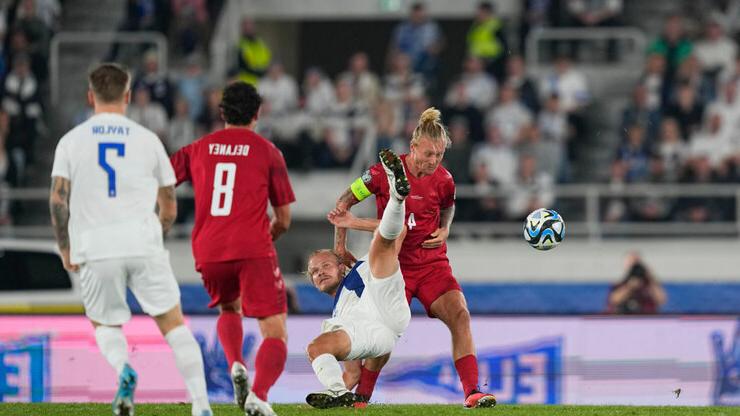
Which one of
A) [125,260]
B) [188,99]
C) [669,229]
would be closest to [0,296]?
[188,99]

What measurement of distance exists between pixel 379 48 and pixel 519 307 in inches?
326

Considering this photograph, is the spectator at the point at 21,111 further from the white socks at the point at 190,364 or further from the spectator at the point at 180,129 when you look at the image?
the white socks at the point at 190,364

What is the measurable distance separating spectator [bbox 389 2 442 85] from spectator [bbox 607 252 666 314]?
457 cm

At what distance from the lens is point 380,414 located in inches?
381

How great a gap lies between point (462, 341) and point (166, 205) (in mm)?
2441

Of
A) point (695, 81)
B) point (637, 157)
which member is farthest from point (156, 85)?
point (695, 81)

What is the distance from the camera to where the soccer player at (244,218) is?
8.78 metres

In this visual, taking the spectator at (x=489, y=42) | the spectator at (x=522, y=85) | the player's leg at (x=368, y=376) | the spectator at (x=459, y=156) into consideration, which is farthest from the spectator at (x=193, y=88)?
the player's leg at (x=368, y=376)

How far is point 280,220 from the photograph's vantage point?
906cm

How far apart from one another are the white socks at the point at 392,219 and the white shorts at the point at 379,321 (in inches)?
18.2

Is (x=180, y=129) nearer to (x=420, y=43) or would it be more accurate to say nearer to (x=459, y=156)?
(x=420, y=43)

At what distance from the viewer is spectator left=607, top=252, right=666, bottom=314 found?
59.7 ft

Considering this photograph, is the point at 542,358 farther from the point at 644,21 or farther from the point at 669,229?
the point at 644,21

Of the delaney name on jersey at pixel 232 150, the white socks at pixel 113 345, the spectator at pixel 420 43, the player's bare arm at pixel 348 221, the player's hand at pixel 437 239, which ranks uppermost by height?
the spectator at pixel 420 43
